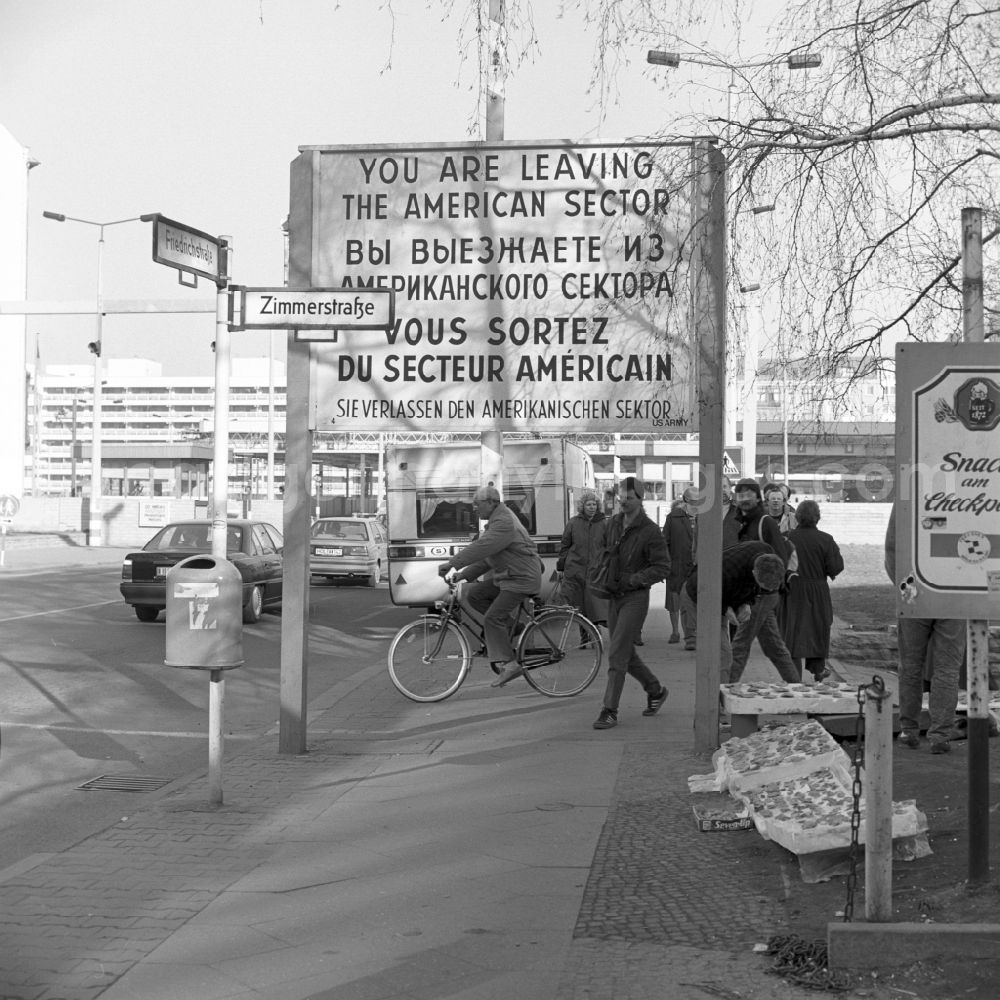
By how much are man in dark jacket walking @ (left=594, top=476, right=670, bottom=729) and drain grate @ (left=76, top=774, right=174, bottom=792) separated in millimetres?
3243

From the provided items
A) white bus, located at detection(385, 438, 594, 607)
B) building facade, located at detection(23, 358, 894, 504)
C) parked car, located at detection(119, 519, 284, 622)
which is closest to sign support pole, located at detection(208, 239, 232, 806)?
building facade, located at detection(23, 358, 894, 504)

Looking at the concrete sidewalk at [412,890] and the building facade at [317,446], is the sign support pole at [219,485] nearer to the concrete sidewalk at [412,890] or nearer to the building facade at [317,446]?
the concrete sidewalk at [412,890]

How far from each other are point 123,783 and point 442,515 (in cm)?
1202

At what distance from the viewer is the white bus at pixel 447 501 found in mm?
19922

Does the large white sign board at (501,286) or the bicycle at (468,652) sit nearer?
the large white sign board at (501,286)

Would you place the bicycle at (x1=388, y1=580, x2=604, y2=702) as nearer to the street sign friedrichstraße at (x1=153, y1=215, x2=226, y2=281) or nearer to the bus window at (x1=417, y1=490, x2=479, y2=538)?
the street sign friedrichstraße at (x1=153, y1=215, x2=226, y2=281)

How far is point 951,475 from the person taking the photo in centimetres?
513

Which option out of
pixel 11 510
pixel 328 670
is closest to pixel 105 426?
pixel 11 510

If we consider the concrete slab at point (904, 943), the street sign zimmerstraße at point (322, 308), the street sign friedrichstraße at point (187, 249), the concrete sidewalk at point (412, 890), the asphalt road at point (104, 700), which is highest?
the street sign friedrichstraße at point (187, 249)

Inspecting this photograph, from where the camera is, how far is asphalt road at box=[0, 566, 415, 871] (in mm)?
7914

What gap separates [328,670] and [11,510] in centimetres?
2454

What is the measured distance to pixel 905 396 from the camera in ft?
17.1

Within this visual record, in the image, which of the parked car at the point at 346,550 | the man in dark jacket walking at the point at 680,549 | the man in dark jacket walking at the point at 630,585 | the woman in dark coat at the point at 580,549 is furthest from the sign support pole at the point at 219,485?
the parked car at the point at 346,550

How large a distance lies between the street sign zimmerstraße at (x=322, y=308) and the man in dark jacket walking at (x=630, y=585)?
280 cm
